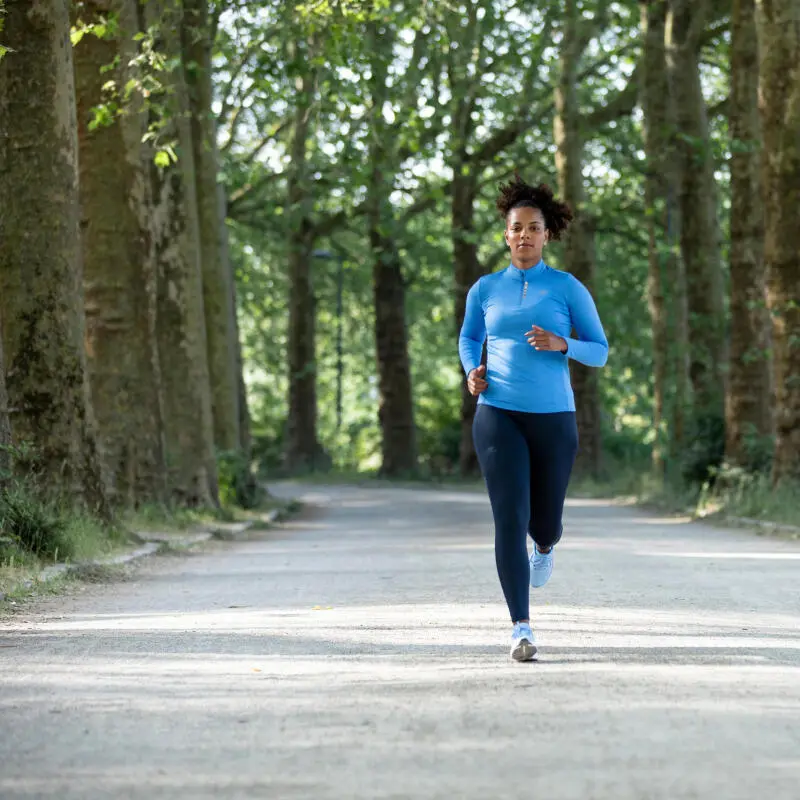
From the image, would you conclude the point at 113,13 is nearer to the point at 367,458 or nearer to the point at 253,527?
the point at 253,527

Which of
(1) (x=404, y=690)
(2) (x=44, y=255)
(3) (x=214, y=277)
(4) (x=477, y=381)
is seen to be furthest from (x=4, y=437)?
(3) (x=214, y=277)

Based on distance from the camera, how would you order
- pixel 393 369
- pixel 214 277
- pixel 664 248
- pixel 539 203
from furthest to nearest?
pixel 393 369 → pixel 664 248 → pixel 214 277 → pixel 539 203

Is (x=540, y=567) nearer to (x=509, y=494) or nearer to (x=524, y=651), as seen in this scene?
(x=509, y=494)

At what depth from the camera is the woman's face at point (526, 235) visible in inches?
337

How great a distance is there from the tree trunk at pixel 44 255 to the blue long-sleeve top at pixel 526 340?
771 centimetres

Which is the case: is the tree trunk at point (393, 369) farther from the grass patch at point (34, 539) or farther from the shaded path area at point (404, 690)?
the shaded path area at point (404, 690)

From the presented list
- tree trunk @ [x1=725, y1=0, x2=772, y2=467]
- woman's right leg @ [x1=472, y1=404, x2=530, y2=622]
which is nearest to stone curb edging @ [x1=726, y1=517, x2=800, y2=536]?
tree trunk @ [x1=725, y1=0, x2=772, y2=467]

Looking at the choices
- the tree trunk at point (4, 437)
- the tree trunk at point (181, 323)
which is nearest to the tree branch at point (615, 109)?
the tree trunk at point (181, 323)

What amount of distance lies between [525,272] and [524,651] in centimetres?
182

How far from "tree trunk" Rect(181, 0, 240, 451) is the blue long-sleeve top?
61.8 ft

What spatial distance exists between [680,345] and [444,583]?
63.1 ft

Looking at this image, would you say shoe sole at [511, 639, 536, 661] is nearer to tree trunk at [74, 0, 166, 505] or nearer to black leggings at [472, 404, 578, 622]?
black leggings at [472, 404, 578, 622]

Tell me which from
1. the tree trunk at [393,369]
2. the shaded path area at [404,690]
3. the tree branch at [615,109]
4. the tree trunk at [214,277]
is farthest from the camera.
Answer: the tree trunk at [393,369]

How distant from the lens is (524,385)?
8352mm
